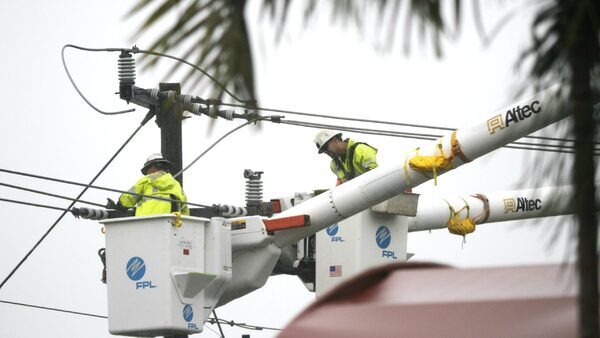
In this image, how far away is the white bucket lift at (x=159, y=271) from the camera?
15.7m

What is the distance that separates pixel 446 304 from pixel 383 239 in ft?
39.6

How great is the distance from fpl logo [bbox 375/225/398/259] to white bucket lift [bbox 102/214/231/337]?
1.90 meters

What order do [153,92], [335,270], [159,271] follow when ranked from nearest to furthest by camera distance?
[159,271] < [335,270] < [153,92]

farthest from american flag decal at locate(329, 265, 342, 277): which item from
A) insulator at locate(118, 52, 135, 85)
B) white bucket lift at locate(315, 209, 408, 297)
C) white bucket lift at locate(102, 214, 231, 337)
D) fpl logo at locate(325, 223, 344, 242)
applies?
insulator at locate(118, 52, 135, 85)

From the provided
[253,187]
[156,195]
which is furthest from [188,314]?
[253,187]

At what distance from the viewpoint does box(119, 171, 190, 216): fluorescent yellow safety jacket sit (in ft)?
56.0

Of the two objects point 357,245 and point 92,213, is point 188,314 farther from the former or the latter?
point 357,245

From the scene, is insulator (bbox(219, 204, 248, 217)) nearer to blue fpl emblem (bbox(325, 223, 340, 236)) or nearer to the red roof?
blue fpl emblem (bbox(325, 223, 340, 236))

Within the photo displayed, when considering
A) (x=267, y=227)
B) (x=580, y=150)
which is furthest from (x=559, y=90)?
(x=267, y=227)

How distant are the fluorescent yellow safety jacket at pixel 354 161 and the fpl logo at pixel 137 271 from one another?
2751 millimetres

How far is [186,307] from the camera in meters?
16.1

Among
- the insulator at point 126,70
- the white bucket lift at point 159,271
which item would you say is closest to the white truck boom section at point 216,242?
the white bucket lift at point 159,271

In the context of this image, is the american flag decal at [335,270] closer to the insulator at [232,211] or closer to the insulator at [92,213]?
the insulator at [232,211]

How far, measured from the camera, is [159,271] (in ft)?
51.7
